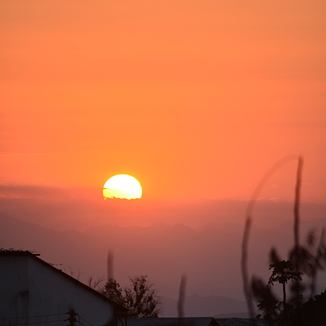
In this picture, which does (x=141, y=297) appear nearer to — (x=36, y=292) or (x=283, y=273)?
(x=36, y=292)

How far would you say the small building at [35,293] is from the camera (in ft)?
77.6

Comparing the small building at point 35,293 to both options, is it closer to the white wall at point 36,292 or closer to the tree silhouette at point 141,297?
the white wall at point 36,292

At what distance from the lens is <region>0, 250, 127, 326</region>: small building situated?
2364 cm

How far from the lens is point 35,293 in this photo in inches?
969

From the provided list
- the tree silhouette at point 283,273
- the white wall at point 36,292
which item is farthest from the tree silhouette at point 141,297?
the tree silhouette at point 283,273

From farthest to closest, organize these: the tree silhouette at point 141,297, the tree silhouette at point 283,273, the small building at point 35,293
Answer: the tree silhouette at point 141,297 → the small building at point 35,293 → the tree silhouette at point 283,273

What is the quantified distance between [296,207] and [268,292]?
1.87ft

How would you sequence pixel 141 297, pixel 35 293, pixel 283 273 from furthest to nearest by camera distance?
pixel 141 297 < pixel 35 293 < pixel 283 273

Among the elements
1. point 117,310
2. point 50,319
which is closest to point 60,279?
point 50,319

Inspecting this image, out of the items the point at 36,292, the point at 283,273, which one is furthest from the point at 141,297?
the point at 283,273

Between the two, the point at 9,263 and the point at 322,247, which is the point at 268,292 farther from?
the point at 9,263

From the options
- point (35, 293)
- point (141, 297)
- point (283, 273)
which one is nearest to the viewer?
point (283, 273)

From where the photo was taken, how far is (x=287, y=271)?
12.0ft

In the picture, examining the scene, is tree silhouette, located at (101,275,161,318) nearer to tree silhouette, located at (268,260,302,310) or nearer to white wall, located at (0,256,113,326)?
white wall, located at (0,256,113,326)
